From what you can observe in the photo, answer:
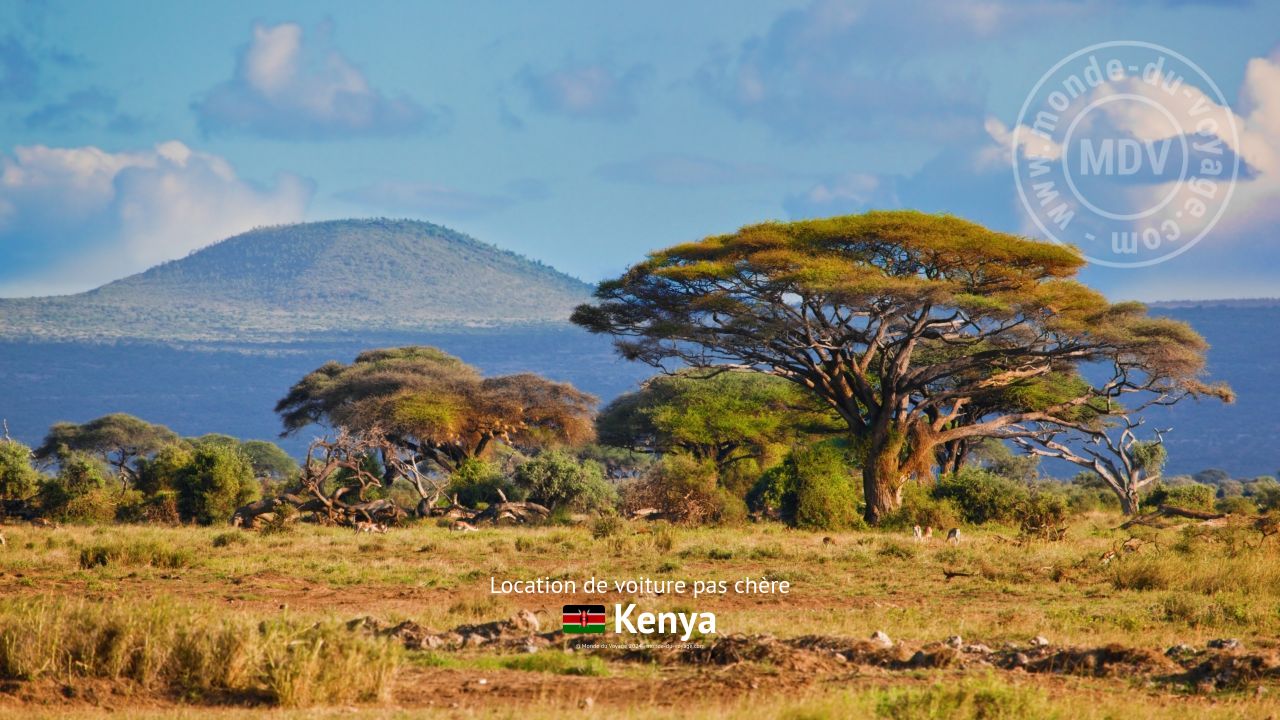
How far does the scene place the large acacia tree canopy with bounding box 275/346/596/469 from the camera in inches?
1674

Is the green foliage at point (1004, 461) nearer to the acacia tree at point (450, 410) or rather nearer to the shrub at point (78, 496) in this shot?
the acacia tree at point (450, 410)

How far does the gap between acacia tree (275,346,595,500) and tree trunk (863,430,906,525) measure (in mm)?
15617

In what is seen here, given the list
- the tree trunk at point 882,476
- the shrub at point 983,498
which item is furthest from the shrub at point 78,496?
the shrub at point 983,498

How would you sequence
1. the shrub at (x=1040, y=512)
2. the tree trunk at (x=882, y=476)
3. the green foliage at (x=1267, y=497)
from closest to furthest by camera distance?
the shrub at (x=1040, y=512) < the tree trunk at (x=882, y=476) < the green foliage at (x=1267, y=497)

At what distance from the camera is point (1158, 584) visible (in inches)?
731

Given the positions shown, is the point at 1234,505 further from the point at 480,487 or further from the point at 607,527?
the point at 607,527

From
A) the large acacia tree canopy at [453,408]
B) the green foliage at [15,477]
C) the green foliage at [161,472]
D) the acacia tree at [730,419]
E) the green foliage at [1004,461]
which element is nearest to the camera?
the green foliage at [15,477]

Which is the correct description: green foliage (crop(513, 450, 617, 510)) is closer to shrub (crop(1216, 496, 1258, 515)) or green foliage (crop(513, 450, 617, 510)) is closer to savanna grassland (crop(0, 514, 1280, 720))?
savanna grassland (crop(0, 514, 1280, 720))

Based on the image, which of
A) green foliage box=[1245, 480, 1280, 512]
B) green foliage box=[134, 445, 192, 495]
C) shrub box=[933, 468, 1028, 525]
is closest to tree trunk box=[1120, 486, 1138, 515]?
green foliage box=[1245, 480, 1280, 512]

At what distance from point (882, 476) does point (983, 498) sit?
342 centimetres

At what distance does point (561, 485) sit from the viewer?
1425 inches

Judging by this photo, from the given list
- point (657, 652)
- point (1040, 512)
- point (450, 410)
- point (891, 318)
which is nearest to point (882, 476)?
point (891, 318)

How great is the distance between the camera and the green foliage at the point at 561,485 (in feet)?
118

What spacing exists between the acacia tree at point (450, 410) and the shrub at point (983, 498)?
52.1 feet
